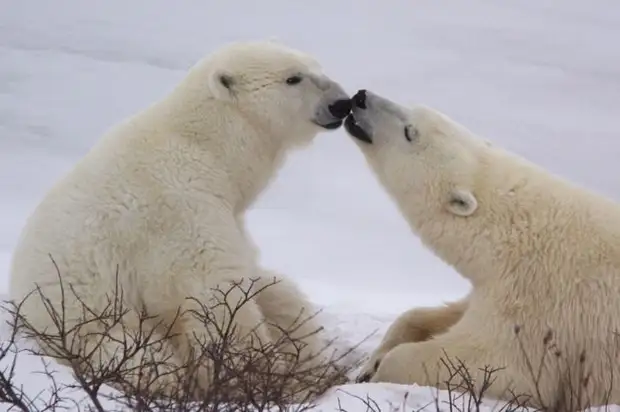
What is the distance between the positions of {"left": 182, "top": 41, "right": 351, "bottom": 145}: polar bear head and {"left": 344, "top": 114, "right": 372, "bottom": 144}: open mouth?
4 cm

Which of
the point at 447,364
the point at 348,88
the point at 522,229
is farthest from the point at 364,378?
the point at 348,88

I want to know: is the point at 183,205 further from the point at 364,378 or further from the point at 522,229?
the point at 522,229

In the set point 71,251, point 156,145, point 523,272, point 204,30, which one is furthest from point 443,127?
point 204,30

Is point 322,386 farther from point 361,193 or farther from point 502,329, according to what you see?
point 361,193

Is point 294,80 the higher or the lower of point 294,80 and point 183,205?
the higher

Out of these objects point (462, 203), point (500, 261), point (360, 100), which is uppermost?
point (360, 100)

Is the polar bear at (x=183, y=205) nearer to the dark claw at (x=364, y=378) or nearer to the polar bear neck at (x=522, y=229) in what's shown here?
the dark claw at (x=364, y=378)

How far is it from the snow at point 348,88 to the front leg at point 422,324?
1.80ft

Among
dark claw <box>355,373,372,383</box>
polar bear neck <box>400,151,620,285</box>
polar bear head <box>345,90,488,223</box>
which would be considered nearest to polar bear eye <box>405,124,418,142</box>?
polar bear head <box>345,90,488,223</box>

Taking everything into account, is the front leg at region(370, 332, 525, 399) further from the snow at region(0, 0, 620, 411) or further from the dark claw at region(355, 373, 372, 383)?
the snow at region(0, 0, 620, 411)

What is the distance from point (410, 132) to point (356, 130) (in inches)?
8.4

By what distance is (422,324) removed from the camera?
415cm

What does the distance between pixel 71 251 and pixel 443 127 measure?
1408 millimetres

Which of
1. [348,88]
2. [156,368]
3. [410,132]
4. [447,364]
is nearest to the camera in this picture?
[156,368]
